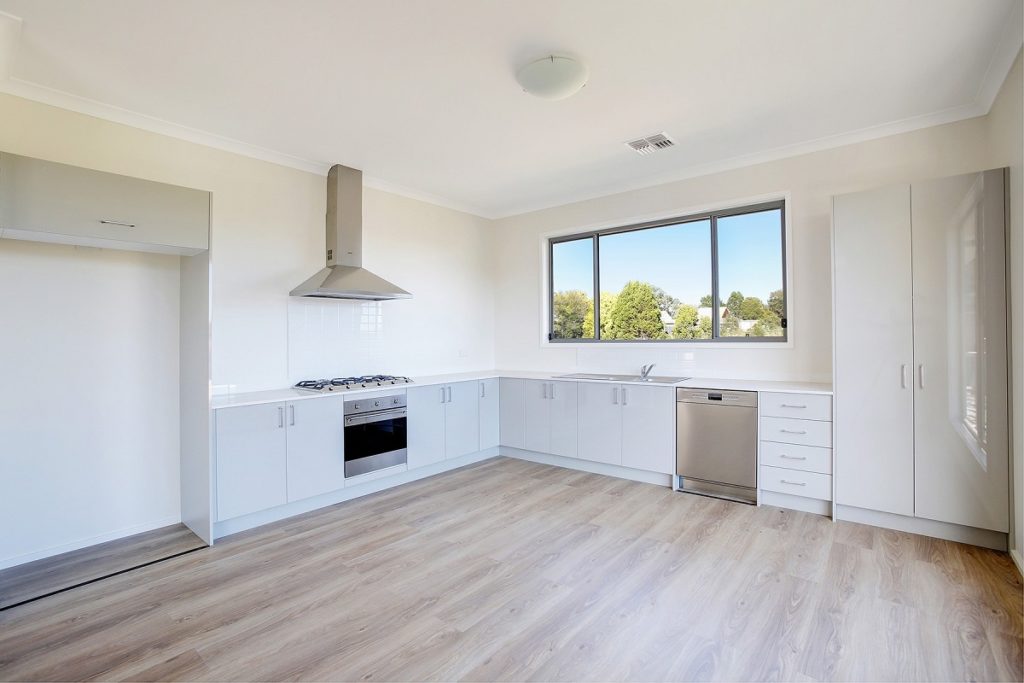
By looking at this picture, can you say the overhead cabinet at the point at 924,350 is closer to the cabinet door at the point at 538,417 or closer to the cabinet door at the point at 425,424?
the cabinet door at the point at 538,417

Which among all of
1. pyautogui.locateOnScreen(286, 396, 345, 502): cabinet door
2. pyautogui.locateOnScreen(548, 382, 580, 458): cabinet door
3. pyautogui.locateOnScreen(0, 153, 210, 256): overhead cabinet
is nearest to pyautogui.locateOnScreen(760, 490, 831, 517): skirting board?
pyautogui.locateOnScreen(548, 382, 580, 458): cabinet door

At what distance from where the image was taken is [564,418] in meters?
4.57

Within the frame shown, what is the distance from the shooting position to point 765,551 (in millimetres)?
2791

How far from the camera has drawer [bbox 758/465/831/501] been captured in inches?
129

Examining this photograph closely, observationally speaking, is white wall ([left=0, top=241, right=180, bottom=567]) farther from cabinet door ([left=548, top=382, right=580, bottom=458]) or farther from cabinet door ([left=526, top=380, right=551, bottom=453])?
cabinet door ([left=548, top=382, right=580, bottom=458])

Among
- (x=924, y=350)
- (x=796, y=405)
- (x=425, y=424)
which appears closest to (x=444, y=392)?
(x=425, y=424)

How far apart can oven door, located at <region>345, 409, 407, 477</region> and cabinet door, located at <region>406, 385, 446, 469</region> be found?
0.29 feet

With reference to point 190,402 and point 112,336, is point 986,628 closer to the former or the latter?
point 190,402

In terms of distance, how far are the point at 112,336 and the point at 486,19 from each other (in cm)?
300

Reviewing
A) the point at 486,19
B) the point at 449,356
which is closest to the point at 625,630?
the point at 486,19

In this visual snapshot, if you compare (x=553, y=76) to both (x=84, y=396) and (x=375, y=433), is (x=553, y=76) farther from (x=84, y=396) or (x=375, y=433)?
(x=84, y=396)

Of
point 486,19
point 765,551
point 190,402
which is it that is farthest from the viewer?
point 190,402

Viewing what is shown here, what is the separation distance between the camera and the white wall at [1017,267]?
7.88 ft

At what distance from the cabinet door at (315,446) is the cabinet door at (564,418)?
77.3 inches
